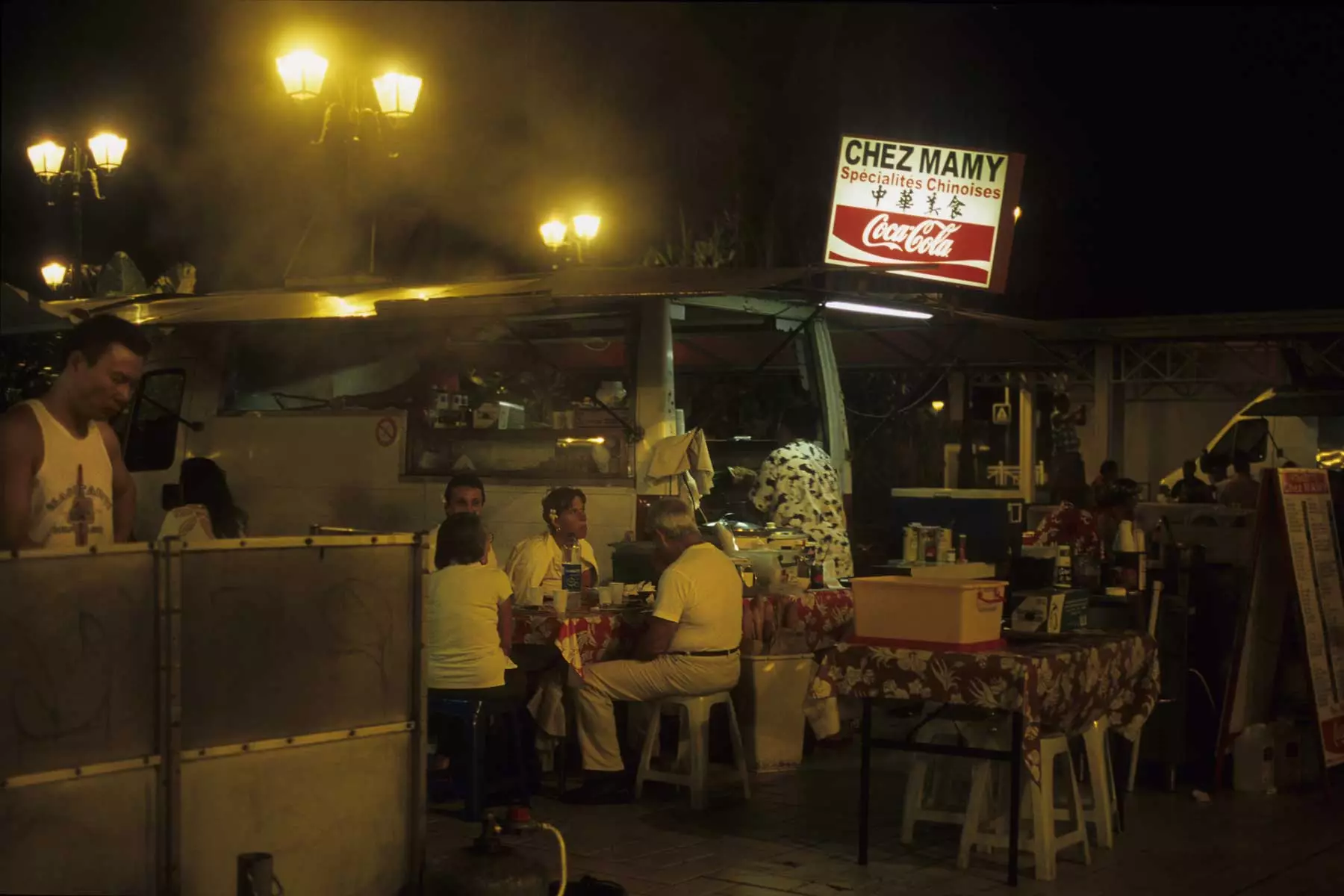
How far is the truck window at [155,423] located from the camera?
12672 millimetres

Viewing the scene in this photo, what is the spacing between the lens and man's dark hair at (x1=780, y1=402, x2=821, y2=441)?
37.0ft

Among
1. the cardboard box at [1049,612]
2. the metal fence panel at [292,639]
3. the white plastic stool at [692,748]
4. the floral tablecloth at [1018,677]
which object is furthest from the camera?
the white plastic stool at [692,748]

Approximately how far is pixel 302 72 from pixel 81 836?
9.34m

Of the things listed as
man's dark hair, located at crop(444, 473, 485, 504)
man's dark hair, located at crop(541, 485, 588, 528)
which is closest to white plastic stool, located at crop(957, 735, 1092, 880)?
man's dark hair, located at crop(541, 485, 588, 528)

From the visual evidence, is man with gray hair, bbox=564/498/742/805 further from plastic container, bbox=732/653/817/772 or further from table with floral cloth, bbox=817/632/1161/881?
table with floral cloth, bbox=817/632/1161/881

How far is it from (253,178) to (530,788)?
18361mm

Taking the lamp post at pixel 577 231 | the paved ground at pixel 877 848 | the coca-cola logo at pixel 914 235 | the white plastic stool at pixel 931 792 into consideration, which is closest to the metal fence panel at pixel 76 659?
the paved ground at pixel 877 848

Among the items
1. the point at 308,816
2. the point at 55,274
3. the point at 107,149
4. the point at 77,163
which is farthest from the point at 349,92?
the point at 308,816

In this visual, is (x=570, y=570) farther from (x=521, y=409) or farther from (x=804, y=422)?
(x=804, y=422)

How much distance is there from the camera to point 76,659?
14.1 feet

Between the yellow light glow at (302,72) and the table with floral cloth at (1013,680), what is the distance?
8.06 meters

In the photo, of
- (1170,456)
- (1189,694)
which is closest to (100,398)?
(1189,694)

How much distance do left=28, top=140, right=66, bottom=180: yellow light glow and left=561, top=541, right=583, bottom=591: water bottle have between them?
959 centimetres

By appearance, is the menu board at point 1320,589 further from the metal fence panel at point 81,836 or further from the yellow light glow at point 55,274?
the yellow light glow at point 55,274
